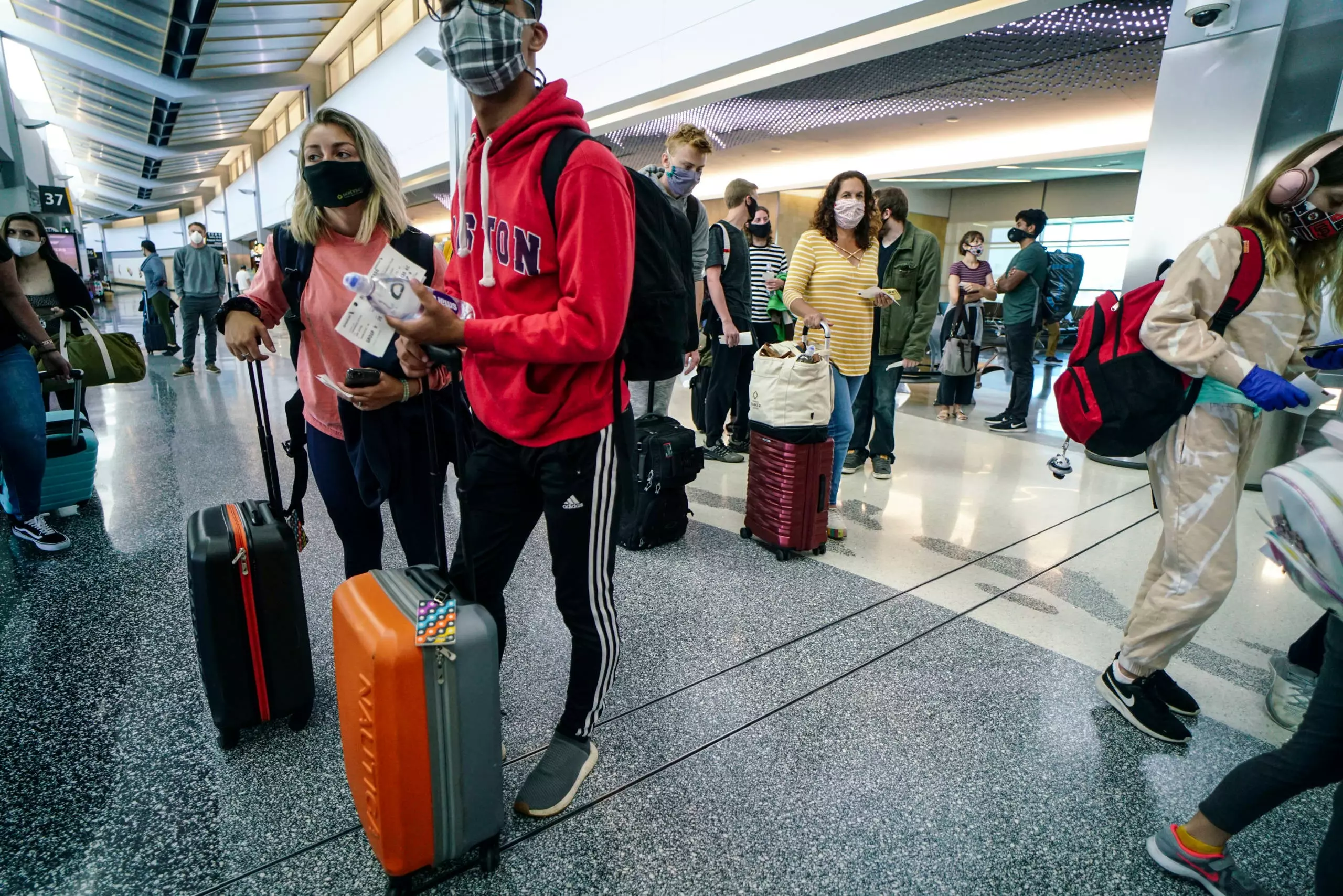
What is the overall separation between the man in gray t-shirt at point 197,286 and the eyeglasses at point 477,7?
7.76 meters

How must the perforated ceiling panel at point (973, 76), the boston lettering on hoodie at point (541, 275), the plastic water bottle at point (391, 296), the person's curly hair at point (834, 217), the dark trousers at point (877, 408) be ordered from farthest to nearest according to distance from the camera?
the perforated ceiling panel at point (973, 76)
the dark trousers at point (877, 408)
the person's curly hair at point (834, 217)
the boston lettering on hoodie at point (541, 275)
the plastic water bottle at point (391, 296)

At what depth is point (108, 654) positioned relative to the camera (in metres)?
2.05

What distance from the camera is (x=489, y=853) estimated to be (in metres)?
1.29

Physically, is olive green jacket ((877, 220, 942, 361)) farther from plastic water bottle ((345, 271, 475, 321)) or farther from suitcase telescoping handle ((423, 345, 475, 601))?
plastic water bottle ((345, 271, 475, 321))

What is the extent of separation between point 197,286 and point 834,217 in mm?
7472

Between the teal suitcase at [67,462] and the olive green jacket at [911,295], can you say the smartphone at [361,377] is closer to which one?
the teal suitcase at [67,462]

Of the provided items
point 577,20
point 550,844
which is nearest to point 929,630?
point 550,844

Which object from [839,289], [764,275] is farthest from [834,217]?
[764,275]

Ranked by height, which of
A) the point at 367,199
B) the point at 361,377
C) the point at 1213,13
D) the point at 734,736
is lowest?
the point at 734,736

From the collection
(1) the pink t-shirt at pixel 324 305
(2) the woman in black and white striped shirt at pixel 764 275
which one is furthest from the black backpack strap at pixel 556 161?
(2) the woman in black and white striped shirt at pixel 764 275

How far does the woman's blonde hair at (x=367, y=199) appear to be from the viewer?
1577mm

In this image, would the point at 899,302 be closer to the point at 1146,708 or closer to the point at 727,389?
the point at 727,389

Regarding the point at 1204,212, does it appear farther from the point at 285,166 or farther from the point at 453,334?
the point at 285,166

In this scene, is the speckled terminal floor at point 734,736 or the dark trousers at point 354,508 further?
the dark trousers at point 354,508
